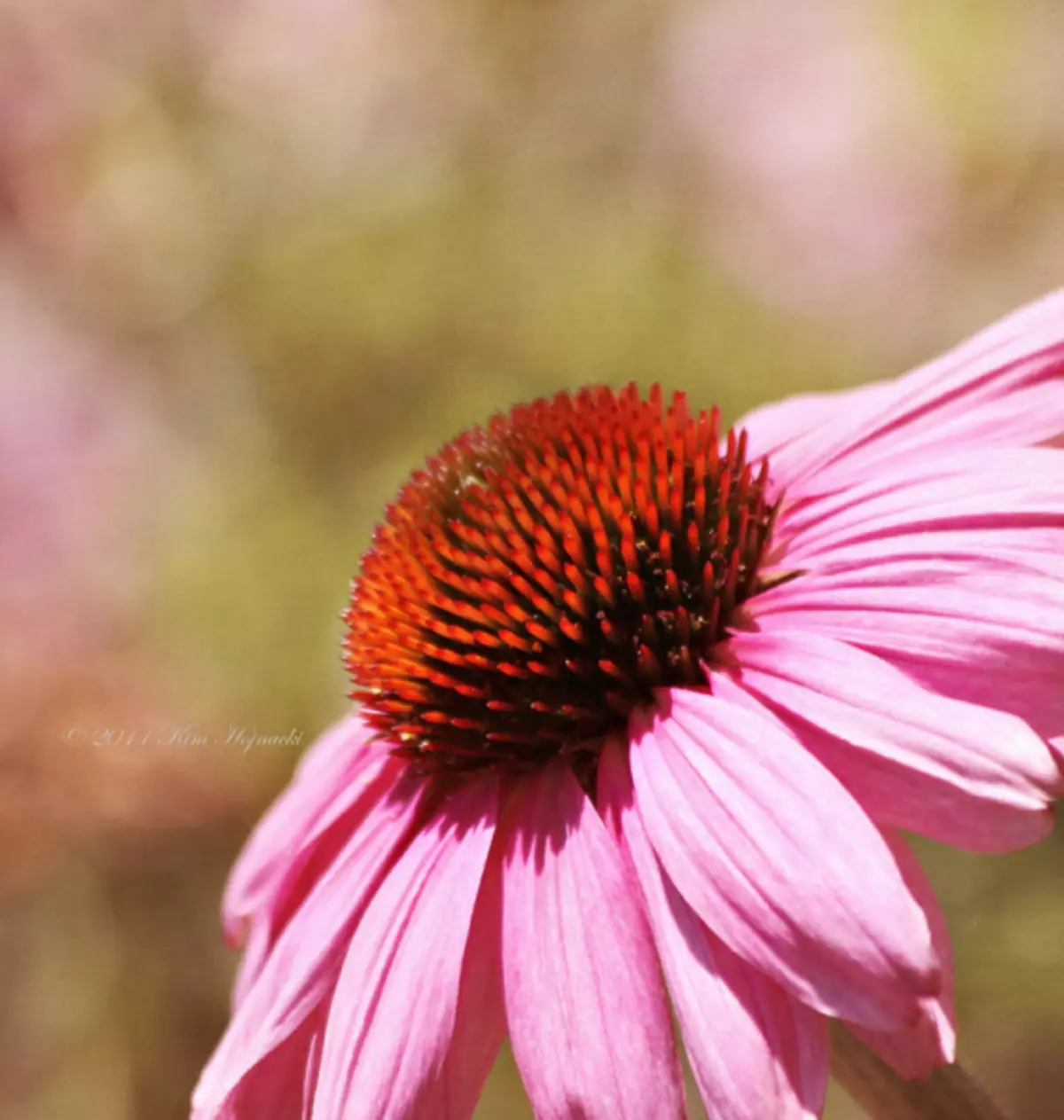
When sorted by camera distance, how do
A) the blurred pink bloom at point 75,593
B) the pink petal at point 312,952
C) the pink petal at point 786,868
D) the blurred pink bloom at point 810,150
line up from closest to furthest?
the pink petal at point 786,868, the pink petal at point 312,952, the blurred pink bloom at point 810,150, the blurred pink bloom at point 75,593

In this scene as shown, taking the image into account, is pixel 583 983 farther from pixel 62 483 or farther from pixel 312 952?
pixel 62 483

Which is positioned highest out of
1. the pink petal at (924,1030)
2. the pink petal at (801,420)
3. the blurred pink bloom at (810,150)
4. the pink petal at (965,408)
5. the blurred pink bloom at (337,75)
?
the blurred pink bloom at (337,75)

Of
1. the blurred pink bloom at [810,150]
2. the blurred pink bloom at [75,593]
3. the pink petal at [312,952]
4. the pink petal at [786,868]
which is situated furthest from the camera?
the blurred pink bloom at [75,593]

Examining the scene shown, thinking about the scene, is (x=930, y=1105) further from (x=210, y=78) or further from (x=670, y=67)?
(x=210, y=78)

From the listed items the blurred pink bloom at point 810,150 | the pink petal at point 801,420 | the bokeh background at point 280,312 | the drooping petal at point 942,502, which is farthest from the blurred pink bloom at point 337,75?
the drooping petal at point 942,502

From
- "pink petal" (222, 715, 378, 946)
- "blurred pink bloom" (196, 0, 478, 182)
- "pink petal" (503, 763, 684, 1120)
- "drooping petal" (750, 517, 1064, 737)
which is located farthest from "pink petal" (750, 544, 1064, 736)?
"blurred pink bloom" (196, 0, 478, 182)

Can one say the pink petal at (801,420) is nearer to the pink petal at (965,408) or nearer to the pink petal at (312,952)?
the pink petal at (965,408)

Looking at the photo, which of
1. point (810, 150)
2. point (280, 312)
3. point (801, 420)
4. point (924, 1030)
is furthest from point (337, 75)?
point (924, 1030)
